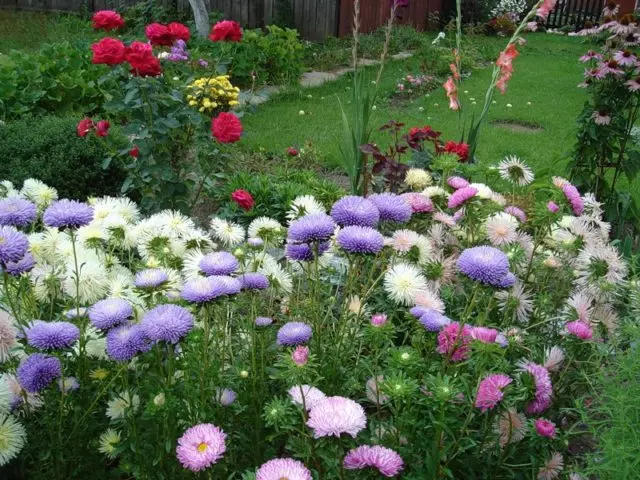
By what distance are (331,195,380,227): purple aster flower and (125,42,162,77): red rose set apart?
1.91 metres

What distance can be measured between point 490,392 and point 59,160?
3.28 meters

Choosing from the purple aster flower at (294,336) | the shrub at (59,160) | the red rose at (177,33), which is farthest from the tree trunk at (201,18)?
the purple aster flower at (294,336)

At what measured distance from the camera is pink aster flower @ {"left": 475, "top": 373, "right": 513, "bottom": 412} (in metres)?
1.57

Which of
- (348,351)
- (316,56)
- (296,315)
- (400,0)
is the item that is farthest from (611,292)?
(316,56)

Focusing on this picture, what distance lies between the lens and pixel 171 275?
74.9 inches

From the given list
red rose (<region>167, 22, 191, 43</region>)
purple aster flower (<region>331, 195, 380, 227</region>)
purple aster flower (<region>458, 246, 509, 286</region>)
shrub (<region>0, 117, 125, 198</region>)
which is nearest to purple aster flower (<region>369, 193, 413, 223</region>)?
purple aster flower (<region>331, 195, 380, 227</region>)

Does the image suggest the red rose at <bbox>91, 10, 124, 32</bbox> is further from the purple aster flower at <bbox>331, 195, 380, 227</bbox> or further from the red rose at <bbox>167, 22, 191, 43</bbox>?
the purple aster flower at <bbox>331, 195, 380, 227</bbox>

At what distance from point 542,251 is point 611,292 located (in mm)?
529

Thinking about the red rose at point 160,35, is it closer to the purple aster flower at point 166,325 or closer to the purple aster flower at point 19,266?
the purple aster flower at point 19,266

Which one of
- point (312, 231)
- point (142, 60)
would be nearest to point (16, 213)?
point (312, 231)

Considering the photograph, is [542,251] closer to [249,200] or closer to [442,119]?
[249,200]

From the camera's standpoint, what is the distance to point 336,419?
4.29 ft

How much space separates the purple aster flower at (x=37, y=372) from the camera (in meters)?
1.61

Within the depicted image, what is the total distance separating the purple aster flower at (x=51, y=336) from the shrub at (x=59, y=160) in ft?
8.50
